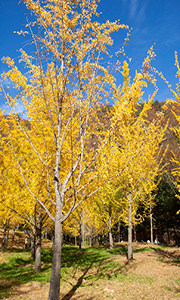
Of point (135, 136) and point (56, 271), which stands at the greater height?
point (135, 136)

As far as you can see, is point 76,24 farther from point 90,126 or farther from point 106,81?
point 90,126

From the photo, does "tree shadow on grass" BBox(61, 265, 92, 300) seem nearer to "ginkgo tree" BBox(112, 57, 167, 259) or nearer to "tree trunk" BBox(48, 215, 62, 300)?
"tree trunk" BBox(48, 215, 62, 300)

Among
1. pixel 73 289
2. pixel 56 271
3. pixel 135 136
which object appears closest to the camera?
pixel 56 271

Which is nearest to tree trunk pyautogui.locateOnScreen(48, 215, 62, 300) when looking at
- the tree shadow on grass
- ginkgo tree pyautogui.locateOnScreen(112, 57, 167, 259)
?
ginkgo tree pyautogui.locateOnScreen(112, 57, 167, 259)

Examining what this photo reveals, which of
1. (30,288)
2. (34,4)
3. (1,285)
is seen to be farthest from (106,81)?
(1,285)

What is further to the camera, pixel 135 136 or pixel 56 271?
pixel 135 136

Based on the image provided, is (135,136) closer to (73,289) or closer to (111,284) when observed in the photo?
(111,284)

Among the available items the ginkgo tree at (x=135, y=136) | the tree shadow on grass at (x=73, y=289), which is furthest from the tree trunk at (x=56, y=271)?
the tree shadow on grass at (x=73, y=289)

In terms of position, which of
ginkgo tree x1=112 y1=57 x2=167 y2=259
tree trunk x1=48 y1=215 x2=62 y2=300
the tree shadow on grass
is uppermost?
ginkgo tree x1=112 y1=57 x2=167 y2=259

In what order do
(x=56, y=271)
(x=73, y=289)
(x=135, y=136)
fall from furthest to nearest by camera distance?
(x=73, y=289)
(x=135, y=136)
(x=56, y=271)

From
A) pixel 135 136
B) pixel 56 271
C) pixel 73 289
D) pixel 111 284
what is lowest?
pixel 73 289

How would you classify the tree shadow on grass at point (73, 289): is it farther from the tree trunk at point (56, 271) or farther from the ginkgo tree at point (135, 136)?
the ginkgo tree at point (135, 136)

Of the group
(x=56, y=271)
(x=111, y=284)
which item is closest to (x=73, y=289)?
(x=111, y=284)

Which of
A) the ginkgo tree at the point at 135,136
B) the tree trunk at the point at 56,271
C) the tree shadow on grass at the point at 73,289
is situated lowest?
the tree shadow on grass at the point at 73,289
